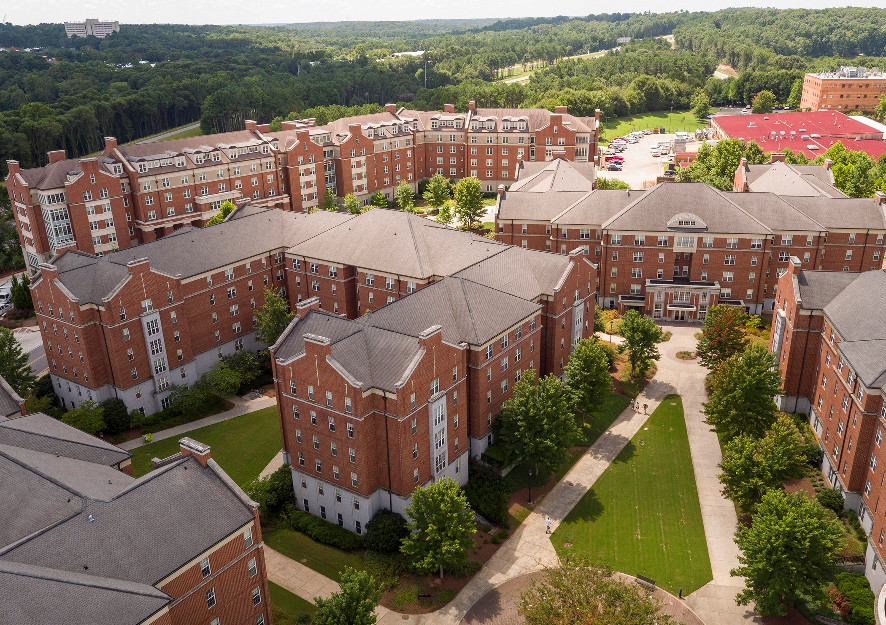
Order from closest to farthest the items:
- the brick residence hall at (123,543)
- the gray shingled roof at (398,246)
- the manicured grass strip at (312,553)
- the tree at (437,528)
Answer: the brick residence hall at (123,543)
the tree at (437,528)
the manicured grass strip at (312,553)
the gray shingled roof at (398,246)

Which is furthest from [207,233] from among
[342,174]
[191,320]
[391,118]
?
[391,118]

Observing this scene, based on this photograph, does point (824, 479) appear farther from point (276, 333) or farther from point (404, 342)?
point (276, 333)

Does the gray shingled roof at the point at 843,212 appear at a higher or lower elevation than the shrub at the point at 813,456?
higher

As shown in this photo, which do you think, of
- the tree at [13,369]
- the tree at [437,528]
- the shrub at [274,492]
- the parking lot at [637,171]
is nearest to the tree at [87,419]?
the tree at [13,369]

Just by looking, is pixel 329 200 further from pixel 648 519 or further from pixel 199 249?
pixel 648 519

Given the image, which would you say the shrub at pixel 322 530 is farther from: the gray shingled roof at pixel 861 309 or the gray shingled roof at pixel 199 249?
the gray shingled roof at pixel 861 309

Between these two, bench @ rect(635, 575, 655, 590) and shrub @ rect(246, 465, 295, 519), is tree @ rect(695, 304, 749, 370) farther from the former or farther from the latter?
shrub @ rect(246, 465, 295, 519)

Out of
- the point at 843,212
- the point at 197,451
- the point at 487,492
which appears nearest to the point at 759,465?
the point at 487,492

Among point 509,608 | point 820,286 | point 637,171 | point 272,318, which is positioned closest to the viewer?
point 509,608
